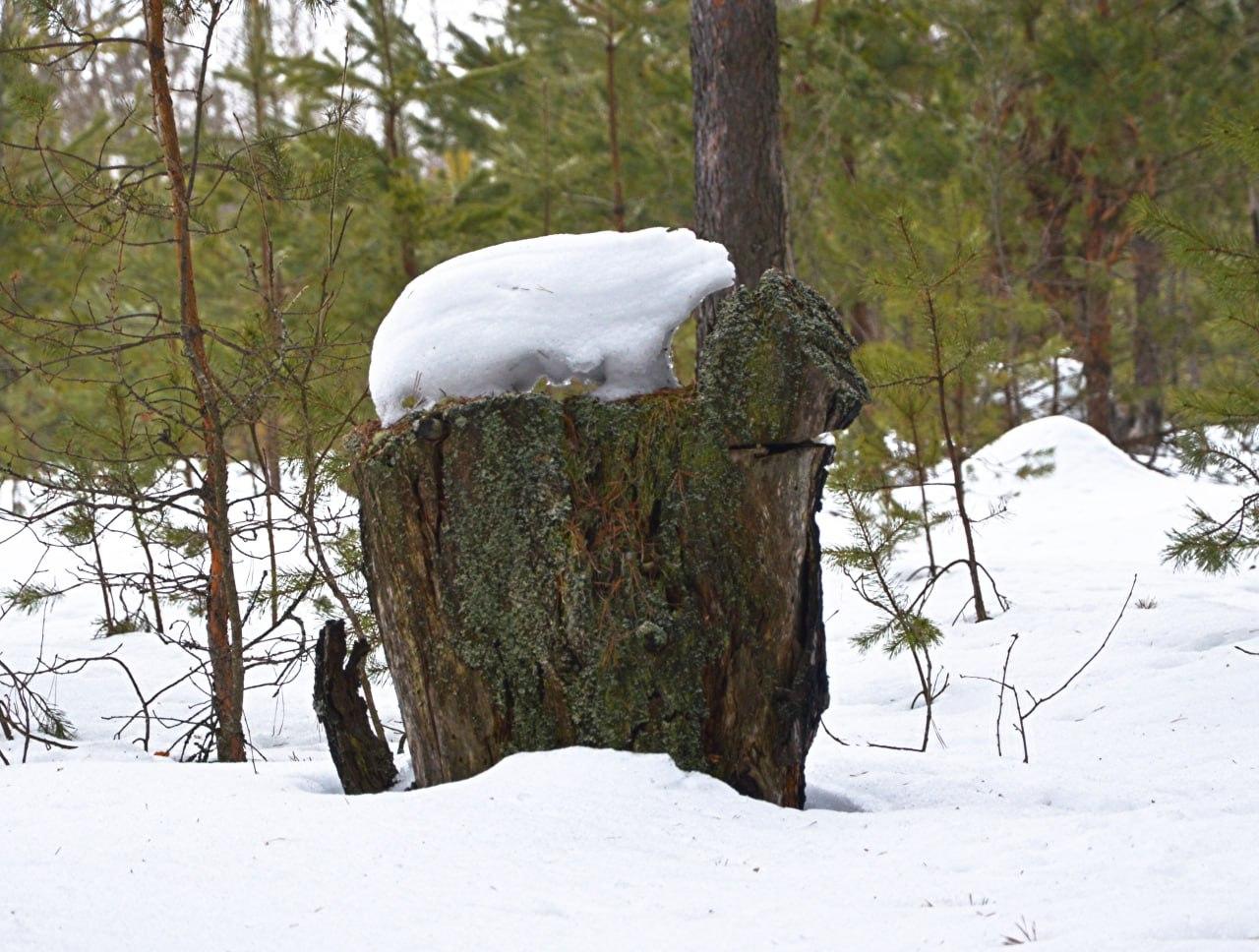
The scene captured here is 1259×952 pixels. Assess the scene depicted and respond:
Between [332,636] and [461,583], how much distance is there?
579 millimetres

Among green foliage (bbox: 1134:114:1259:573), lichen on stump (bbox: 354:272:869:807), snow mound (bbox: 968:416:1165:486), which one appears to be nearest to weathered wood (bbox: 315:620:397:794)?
lichen on stump (bbox: 354:272:869:807)

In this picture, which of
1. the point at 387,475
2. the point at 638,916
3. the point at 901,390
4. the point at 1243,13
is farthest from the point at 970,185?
the point at 638,916

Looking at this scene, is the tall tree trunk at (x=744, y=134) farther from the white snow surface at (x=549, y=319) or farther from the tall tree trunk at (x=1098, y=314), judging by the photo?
the tall tree trunk at (x=1098, y=314)

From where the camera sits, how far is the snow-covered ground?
2.07 metres

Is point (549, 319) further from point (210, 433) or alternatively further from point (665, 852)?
point (665, 852)

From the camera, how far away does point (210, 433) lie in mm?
3590

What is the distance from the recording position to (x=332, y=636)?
3.34m

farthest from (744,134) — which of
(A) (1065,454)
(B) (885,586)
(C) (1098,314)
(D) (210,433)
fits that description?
(C) (1098,314)

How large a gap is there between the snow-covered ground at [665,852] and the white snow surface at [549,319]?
101 centimetres

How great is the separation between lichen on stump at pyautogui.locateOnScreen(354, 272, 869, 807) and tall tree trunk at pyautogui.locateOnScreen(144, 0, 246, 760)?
0.85 metres

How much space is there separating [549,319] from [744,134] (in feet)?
11.1

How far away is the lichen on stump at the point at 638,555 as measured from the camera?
2.93m

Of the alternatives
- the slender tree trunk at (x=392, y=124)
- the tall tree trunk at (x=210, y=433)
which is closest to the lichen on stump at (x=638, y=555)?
the tall tree trunk at (x=210, y=433)

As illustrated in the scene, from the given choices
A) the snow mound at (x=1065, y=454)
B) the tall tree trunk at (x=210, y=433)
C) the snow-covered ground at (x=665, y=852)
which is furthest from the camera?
the snow mound at (x=1065, y=454)
